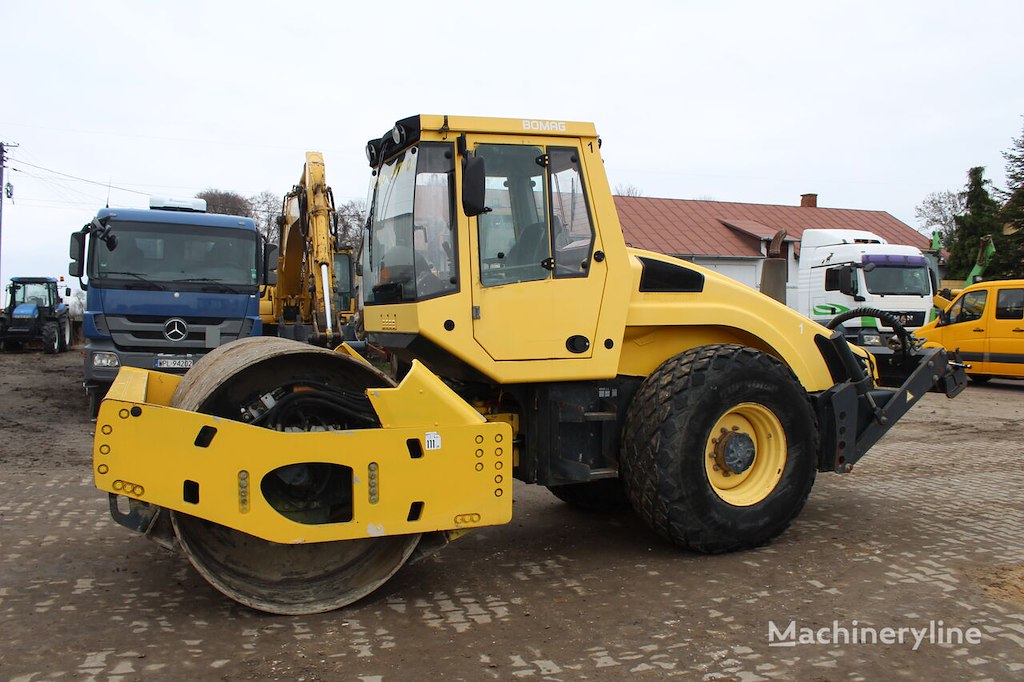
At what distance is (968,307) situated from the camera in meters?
16.7

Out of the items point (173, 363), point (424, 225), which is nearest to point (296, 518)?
point (424, 225)

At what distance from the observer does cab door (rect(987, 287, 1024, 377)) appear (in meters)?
15.7

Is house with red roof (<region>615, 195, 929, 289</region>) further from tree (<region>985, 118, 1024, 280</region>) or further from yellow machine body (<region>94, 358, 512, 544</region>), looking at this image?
yellow machine body (<region>94, 358, 512, 544</region>)

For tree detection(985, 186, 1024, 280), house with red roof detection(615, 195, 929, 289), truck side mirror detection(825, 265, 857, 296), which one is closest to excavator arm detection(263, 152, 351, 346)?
truck side mirror detection(825, 265, 857, 296)

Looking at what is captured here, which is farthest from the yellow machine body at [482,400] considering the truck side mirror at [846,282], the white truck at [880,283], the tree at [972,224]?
the tree at [972,224]

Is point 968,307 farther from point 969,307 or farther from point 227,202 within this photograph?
point 227,202

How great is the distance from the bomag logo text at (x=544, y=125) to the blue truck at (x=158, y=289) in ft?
24.0

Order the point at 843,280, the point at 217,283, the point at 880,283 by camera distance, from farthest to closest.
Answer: the point at 880,283 → the point at 843,280 → the point at 217,283

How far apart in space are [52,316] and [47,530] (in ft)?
81.3

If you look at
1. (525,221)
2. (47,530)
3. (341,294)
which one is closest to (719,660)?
(525,221)

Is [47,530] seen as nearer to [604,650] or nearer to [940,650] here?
[604,650]

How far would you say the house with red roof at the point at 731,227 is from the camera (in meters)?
32.8

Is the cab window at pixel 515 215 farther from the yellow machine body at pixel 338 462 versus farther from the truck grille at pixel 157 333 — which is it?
the truck grille at pixel 157 333

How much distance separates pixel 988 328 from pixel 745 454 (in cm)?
1316
